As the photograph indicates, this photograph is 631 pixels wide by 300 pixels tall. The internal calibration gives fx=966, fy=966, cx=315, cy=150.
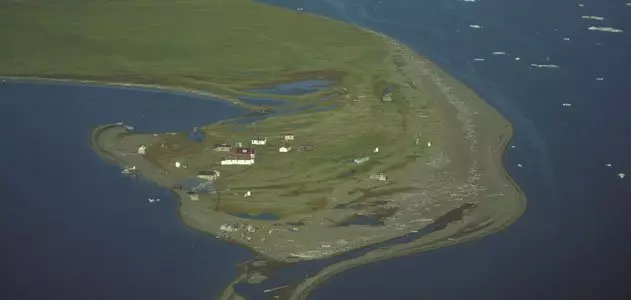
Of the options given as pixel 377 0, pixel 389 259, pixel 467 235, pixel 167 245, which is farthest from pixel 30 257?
pixel 377 0

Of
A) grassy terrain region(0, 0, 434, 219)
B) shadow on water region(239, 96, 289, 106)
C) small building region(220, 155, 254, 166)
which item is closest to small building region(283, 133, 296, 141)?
grassy terrain region(0, 0, 434, 219)

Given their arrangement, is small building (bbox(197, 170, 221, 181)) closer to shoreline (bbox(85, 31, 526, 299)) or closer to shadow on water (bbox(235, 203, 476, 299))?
shoreline (bbox(85, 31, 526, 299))

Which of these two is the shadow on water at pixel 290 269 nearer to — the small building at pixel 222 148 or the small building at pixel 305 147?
the small building at pixel 305 147

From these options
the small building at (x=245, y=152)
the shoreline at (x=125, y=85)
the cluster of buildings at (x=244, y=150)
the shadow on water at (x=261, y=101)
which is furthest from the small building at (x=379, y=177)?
the shoreline at (x=125, y=85)

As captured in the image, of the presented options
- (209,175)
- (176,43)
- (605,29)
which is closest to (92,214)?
(209,175)

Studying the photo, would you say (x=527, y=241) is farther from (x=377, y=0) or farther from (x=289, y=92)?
(x=377, y=0)

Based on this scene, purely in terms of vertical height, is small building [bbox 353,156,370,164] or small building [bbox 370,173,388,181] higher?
small building [bbox 353,156,370,164]

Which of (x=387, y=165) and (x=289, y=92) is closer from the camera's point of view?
(x=387, y=165)
